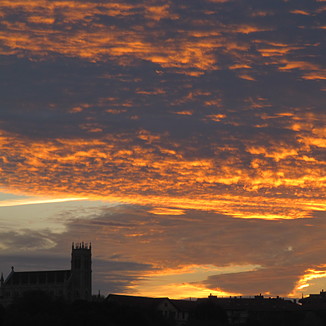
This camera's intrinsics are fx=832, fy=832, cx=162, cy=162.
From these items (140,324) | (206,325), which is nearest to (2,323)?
(140,324)

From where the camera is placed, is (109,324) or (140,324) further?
(140,324)

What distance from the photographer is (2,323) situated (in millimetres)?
143375

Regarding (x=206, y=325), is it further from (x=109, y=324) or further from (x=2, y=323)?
(x=2, y=323)

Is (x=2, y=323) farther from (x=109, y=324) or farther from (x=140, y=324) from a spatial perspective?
(x=140, y=324)

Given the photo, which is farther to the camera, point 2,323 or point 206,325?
point 206,325

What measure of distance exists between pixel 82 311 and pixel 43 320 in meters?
14.5

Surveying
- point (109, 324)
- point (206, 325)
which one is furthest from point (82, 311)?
point (206, 325)

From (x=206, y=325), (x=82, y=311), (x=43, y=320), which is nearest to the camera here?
(x=43, y=320)

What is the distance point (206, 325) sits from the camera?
193 m

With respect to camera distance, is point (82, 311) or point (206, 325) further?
A: point (206, 325)

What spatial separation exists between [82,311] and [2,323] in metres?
18.3

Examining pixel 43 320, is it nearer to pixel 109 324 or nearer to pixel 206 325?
pixel 109 324

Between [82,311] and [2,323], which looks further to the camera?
[82,311]

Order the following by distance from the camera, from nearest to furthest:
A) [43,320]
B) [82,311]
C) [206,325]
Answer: [43,320] < [82,311] < [206,325]
